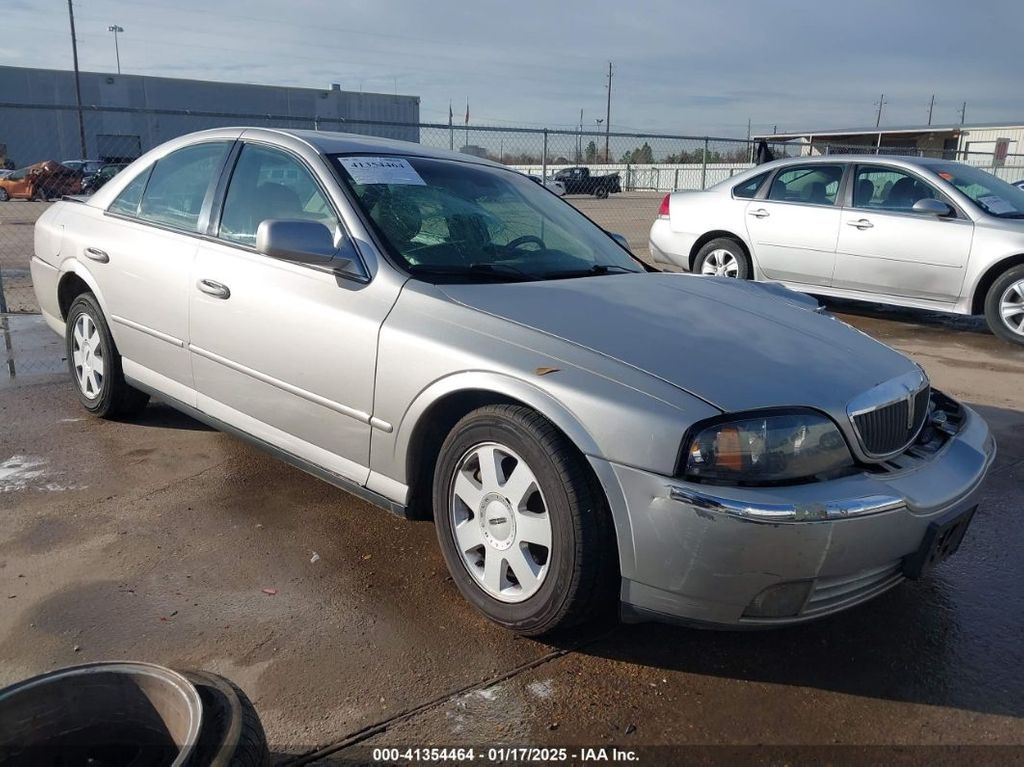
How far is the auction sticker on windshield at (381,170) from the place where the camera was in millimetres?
3482

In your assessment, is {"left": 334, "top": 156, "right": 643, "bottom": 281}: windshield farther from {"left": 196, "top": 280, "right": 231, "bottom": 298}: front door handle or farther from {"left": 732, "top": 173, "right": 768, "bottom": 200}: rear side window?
{"left": 732, "top": 173, "right": 768, "bottom": 200}: rear side window

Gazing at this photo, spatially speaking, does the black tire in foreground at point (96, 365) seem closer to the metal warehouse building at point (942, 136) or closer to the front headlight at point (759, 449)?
the front headlight at point (759, 449)

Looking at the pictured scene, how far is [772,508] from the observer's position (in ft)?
7.45

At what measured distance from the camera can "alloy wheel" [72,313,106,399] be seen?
458cm

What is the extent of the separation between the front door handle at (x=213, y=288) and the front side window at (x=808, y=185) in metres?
6.26

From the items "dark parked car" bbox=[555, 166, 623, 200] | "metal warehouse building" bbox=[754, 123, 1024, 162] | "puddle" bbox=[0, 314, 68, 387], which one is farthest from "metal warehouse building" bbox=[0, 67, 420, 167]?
"puddle" bbox=[0, 314, 68, 387]

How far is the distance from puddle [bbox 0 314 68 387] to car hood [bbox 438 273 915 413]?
13.9 feet

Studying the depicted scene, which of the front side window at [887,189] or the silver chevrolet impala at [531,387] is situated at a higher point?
the front side window at [887,189]

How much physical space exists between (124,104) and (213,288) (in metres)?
48.7

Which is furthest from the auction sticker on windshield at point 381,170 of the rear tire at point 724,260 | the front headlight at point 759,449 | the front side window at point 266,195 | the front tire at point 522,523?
the rear tire at point 724,260

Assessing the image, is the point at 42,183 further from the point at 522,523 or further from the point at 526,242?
the point at 522,523

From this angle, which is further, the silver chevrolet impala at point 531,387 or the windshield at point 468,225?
the windshield at point 468,225

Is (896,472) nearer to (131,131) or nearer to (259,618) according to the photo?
(259,618)

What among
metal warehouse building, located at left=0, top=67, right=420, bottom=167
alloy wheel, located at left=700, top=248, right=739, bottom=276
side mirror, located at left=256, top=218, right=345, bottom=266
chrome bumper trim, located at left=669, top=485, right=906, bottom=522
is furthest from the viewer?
metal warehouse building, located at left=0, top=67, right=420, bottom=167
